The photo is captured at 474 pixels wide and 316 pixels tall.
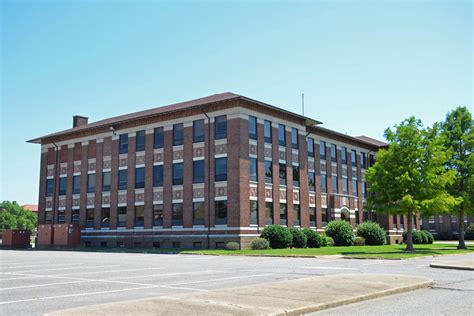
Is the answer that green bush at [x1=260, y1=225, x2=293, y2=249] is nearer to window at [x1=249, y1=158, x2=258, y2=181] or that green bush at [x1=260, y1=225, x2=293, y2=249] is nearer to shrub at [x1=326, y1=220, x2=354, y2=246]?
window at [x1=249, y1=158, x2=258, y2=181]

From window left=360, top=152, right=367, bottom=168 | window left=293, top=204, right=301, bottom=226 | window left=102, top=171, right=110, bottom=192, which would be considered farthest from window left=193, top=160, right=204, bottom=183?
window left=360, top=152, right=367, bottom=168

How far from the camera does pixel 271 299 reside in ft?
35.2

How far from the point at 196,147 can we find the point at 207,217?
629 centimetres

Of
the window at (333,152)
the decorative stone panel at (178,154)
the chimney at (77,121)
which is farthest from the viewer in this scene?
the chimney at (77,121)

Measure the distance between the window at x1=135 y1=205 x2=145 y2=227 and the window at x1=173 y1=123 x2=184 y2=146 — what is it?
7.04m

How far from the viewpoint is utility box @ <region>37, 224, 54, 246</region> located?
163 feet

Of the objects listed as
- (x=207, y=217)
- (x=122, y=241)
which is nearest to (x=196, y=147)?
(x=207, y=217)

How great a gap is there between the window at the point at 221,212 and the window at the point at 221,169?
2067 millimetres

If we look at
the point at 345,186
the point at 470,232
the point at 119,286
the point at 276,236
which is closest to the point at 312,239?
the point at 276,236

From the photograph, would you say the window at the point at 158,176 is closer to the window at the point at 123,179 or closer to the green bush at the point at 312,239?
the window at the point at 123,179

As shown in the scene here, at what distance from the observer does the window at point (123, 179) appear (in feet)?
157

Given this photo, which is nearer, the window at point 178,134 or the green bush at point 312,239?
the green bush at point 312,239

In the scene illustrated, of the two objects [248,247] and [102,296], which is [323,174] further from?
[102,296]

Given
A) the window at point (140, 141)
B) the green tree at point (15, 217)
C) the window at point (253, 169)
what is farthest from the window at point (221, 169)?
the green tree at point (15, 217)
